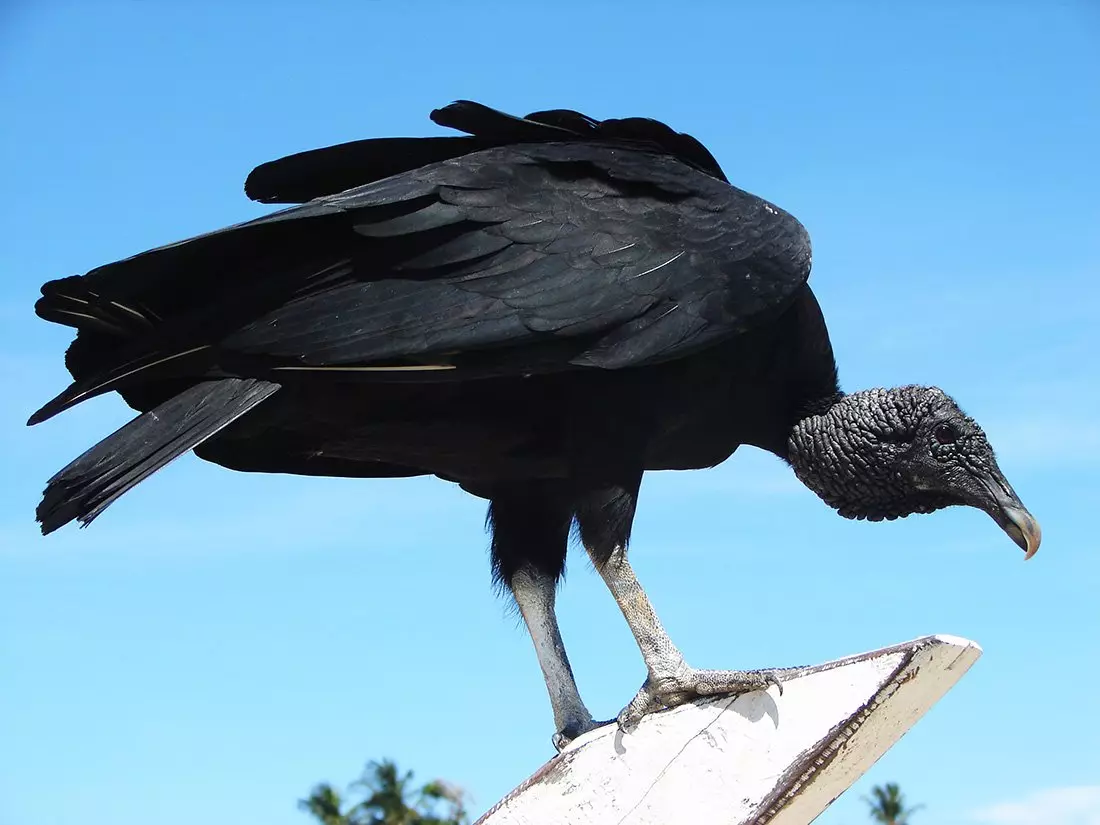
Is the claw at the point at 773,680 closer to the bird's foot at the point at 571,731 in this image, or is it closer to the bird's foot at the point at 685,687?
the bird's foot at the point at 685,687

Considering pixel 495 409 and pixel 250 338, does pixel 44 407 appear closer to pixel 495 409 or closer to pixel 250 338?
pixel 250 338

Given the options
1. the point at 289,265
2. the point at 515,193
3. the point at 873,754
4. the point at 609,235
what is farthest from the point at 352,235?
the point at 873,754

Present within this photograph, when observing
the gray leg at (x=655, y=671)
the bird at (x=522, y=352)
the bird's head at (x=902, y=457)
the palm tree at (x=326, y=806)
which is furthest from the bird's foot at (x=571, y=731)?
the palm tree at (x=326, y=806)

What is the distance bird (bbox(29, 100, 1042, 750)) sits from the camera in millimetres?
3586

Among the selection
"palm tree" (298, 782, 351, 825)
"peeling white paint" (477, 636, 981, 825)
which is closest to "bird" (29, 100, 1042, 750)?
"peeling white paint" (477, 636, 981, 825)

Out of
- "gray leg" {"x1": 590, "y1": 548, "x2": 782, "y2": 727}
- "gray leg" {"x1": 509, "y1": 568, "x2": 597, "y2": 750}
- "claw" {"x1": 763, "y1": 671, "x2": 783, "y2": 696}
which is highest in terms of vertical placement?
"gray leg" {"x1": 509, "y1": 568, "x2": 597, "y2": 750}

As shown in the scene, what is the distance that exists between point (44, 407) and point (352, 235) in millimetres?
970

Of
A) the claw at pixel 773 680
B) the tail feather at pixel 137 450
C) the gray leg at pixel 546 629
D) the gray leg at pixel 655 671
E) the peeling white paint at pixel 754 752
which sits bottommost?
the peeling white paint at pixel 754 752

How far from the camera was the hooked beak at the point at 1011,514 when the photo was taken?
4.27 meters

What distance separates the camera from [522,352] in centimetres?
368

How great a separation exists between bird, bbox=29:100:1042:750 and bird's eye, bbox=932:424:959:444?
0.01 m

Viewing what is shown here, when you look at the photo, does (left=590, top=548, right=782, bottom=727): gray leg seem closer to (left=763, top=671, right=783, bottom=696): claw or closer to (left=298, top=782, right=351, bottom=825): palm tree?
(left=763, top=671, right=783, bottom=696): claw

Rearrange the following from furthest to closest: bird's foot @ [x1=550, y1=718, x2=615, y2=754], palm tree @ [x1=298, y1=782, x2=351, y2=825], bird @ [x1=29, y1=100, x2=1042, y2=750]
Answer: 1. palm tree @ [x1=298, y1=782, x2=351, y2=825]
2. bird's foot @ [x1=550, y1=718, x2=615, y2=754]
3. bird @ [x1=29, y1=100, x2=1042, y2=750]

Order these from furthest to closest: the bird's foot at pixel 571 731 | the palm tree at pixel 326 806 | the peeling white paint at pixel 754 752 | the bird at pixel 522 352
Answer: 1. the palm tree at pixel 326 806
2. the bird's foot at pixel 571 731
3. the bird at pixel 522 352
4. the peeling white paint at pixel 754 752
